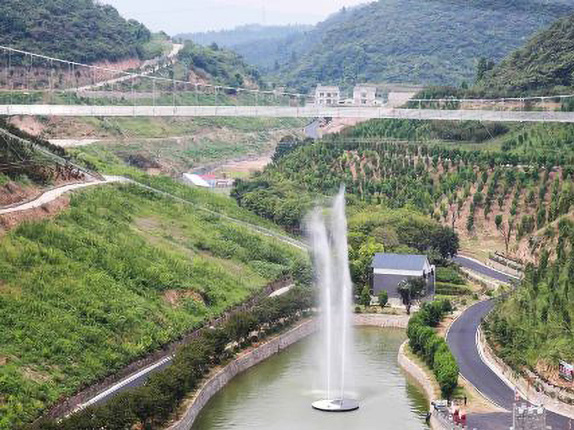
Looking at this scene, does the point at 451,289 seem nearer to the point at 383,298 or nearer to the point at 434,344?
the point at 383,298

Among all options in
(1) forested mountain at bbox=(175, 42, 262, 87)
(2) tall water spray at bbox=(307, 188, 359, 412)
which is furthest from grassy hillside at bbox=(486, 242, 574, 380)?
(1) forested mountain at bbox=(175, 42, 262, 87)

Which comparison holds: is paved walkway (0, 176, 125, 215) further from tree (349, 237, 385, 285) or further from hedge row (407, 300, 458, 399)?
hedge row (407, 300, 458, 399)

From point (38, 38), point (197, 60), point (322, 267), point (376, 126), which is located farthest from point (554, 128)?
point (197, 60)

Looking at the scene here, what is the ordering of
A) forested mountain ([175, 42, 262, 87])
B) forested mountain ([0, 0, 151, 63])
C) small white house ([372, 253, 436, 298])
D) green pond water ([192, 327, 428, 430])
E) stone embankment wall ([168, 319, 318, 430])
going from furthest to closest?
forested mountain ([175, 42, 262, 87]) → forested mountain ([0, 0, 151, 63]) → small white house ([372, 253, 436, 298]) → green pond water ([192, 327, 428, 430]) → stone embankment wall ([168, 319, 318, 430])

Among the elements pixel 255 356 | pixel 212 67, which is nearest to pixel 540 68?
pixel 212 67

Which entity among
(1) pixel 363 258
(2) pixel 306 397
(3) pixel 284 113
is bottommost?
(2) pixel 306 397

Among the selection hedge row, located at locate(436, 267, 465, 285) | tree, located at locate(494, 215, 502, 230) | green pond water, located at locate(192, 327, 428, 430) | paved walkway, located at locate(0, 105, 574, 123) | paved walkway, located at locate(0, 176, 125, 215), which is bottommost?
green pond water, located at locate(192, 327, 428, 430)

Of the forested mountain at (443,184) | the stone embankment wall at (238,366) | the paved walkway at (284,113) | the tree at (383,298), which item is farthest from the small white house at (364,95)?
the stone embankment wall at (238,366)
